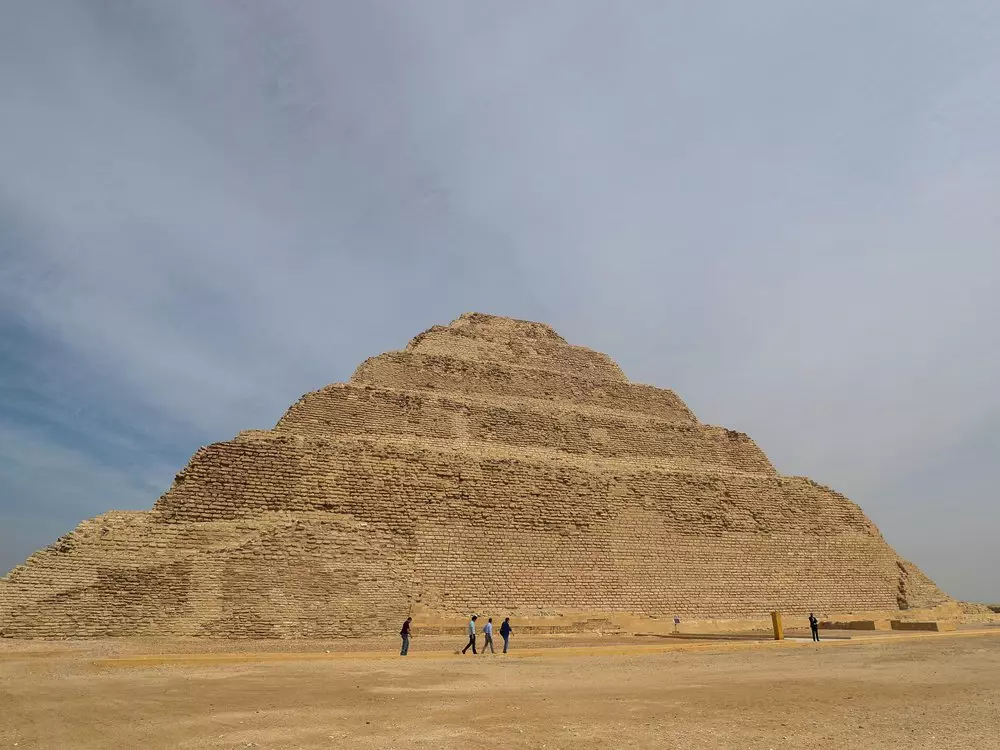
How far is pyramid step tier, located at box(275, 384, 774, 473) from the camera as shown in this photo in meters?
20.3

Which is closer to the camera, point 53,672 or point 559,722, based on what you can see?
point 559,722

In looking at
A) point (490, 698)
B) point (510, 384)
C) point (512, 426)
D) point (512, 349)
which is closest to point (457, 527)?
point (512, 426)

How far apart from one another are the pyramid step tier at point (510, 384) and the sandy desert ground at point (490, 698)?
12.3 m

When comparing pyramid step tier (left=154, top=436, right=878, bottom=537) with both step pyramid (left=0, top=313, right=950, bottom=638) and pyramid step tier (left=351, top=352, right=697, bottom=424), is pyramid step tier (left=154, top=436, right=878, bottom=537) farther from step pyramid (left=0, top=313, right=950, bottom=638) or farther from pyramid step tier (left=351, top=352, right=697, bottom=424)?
pyramid step tier (left=351, top=352, right=697, bottom=424)

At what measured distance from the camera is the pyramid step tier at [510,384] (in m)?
23.4

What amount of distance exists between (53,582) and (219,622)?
152 inches

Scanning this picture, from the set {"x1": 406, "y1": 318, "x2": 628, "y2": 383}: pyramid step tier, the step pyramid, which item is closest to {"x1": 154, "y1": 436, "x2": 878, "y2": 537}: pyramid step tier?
the step pyramid

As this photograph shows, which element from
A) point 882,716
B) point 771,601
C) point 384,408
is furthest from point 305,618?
point 771,601

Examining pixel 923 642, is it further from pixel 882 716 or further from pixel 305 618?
pixel 305 618

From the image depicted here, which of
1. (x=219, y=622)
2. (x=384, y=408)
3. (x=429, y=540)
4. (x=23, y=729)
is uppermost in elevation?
(x=384, y=408)

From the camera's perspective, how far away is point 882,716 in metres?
5.95

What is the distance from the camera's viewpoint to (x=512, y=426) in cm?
2242

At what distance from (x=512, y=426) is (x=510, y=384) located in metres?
2.96

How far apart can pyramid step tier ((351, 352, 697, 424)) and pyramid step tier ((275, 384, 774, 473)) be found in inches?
35.5
